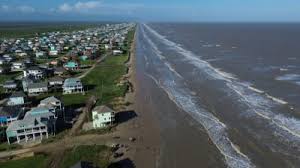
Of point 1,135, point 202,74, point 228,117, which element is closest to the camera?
point 1,135

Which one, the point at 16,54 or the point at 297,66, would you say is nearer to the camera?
the point at 297,66

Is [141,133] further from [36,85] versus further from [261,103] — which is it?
[36,85]

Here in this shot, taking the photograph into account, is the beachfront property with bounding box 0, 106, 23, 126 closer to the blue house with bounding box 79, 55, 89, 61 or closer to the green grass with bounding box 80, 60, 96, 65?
the green grass with bounding box 80, 60, 96, 65

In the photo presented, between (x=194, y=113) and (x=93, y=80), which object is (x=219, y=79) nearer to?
Result: (x=194, y=113)

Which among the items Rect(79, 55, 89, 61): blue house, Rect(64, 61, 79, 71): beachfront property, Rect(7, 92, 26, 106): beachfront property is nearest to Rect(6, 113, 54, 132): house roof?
Rect(7, 92, 26, 106): beachfront property

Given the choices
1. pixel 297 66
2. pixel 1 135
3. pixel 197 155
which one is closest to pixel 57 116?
pixel 1 135

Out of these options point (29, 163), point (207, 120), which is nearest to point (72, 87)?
point (207, 120)

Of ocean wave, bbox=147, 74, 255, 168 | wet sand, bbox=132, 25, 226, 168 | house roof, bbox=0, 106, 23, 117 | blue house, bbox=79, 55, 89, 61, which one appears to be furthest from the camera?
blue house, bbox=79, 55, 89, 61
